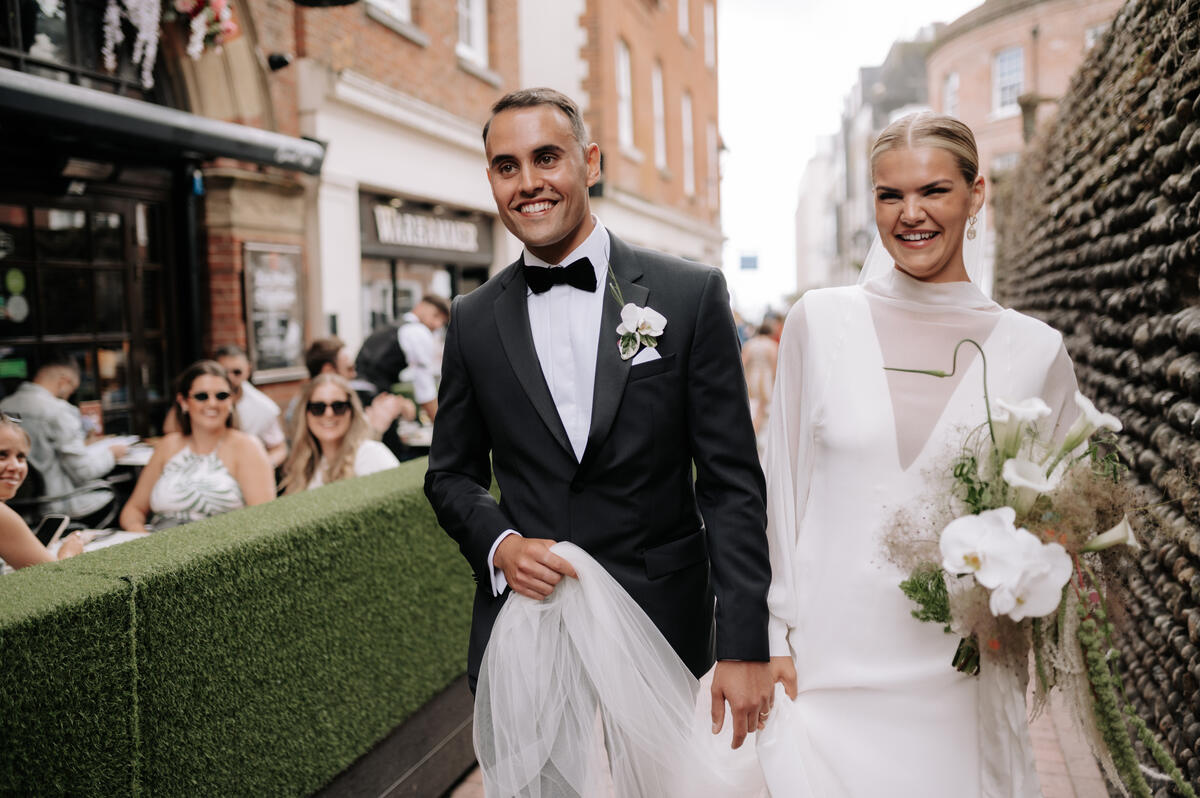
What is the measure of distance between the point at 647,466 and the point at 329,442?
138 inches

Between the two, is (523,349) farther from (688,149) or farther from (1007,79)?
(1007,79)

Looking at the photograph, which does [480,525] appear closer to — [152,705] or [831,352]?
[831,352]

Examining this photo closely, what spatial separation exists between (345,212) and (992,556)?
8338 mm

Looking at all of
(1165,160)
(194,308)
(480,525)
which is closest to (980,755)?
(480,525)

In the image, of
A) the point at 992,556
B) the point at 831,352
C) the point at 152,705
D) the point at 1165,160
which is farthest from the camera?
the point at 1165,160

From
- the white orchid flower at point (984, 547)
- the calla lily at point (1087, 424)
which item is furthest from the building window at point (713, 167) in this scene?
the white orchid flower at point (984, 547)

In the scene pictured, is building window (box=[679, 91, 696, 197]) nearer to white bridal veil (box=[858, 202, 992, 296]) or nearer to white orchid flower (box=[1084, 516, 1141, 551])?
white bridal veil (box=[858, 202, 992, 296])

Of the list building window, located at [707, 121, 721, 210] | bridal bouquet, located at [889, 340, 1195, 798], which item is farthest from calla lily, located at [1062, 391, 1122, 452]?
building window, located at [707, 121, 721, 210]

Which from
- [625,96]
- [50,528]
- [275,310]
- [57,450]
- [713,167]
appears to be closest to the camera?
[50,528]

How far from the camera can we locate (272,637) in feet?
10.5

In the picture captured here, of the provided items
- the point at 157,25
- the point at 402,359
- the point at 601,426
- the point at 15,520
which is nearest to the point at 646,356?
the point at 601,426

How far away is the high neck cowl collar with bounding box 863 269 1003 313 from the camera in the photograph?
2211 millimetres

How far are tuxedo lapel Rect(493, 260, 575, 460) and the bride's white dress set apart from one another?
0.63 m

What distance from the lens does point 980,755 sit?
6.88ft
